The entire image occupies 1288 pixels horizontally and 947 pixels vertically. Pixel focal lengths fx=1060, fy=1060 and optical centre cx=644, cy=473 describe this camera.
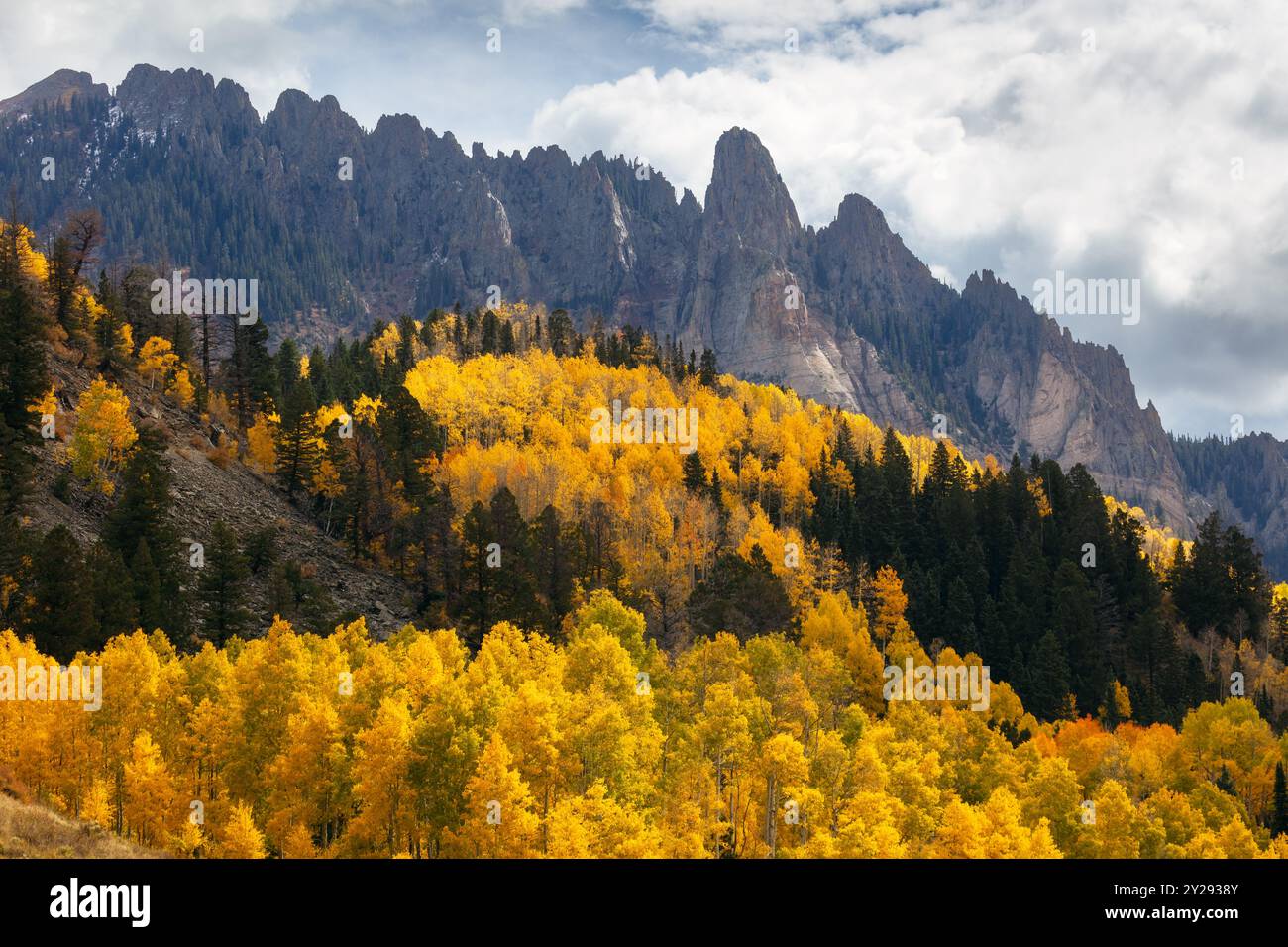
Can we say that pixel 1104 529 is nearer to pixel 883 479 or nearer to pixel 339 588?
pixel 883 479

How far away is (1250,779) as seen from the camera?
261 ft

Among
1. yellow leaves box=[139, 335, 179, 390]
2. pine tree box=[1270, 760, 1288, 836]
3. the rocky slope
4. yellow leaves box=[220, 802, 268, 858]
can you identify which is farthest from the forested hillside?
the rocky slope

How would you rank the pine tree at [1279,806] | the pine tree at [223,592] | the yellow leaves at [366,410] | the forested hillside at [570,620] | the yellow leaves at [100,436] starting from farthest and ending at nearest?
the yellow leaves at [366,410], the yellow leaves at [100,436], the pine tree at [1279,806], the pine tree at [223,592], the forested hillside at [570,620]

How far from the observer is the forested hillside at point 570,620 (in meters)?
43.0

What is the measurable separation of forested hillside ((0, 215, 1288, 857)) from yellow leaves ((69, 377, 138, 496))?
0.33 m

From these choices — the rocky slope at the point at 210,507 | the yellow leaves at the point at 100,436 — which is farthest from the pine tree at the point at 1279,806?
the yellow leaves at the point at 100,436

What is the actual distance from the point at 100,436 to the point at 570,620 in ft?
125

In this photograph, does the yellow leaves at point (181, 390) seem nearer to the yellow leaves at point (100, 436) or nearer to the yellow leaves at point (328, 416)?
the yellow leaves at point (328, 416)

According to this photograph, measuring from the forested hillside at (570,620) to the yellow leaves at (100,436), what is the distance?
0.33 meters

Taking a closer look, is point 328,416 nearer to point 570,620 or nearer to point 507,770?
point 570,620

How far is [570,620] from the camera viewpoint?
279 feet

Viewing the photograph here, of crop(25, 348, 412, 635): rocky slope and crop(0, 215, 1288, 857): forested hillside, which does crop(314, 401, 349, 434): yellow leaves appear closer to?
crop(0, 215, 1288, 857): forested hillside
